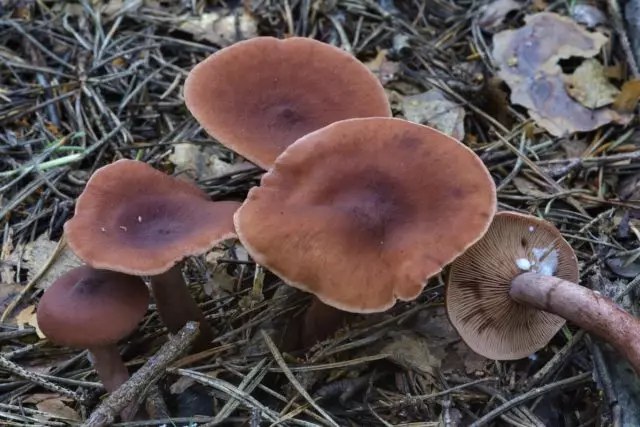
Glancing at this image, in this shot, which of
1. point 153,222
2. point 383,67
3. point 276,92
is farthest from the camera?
point 383,67

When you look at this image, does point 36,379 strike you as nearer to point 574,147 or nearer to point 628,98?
point 574,147

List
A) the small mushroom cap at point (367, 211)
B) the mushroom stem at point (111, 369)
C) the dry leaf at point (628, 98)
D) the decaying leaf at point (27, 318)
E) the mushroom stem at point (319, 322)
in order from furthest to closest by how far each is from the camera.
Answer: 1. the dry leaf at point (628, 98)
2. the decaying leaf at point (27, 318)
3. the mushroom stem at point (319, 322)
4. the mushroom stem at point (111, 369)
5. the small mushroom cap at point (367, 211)

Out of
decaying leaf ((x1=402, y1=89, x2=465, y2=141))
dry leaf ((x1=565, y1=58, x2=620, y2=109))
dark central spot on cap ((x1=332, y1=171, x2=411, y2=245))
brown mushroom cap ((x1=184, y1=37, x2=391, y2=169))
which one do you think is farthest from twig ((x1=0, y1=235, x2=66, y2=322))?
dry leaf ((x1=565, y1=58, x2=620, y2=109))

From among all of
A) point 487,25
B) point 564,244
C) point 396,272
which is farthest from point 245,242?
point 487,25

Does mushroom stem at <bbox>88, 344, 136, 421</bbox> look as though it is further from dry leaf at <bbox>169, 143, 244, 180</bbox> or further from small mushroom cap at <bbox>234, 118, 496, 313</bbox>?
dry leaf at <bbox>169, 143, 244, 180</bbox>

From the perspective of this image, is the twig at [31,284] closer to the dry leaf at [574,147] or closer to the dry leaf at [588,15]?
the dry leaf at [574,147]

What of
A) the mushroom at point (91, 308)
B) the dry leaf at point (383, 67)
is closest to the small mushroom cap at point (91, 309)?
the mushroom at point (91, 308)

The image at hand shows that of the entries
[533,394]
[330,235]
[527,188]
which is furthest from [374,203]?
[527,188]
